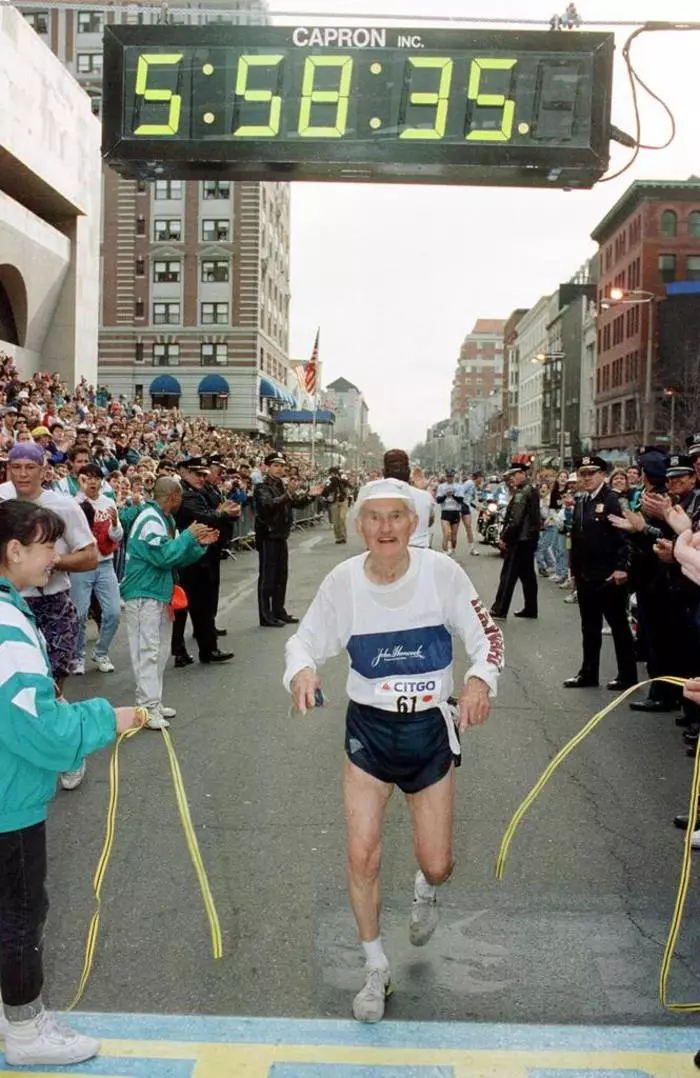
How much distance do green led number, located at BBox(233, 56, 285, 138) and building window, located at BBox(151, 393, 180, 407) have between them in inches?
2418

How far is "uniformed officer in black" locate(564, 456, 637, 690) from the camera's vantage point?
9.03 meters

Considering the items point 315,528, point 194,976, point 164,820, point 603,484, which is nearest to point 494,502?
point 315,528

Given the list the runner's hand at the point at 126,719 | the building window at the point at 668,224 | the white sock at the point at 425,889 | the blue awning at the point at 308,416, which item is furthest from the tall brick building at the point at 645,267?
the runner's hand at the point at 126,719

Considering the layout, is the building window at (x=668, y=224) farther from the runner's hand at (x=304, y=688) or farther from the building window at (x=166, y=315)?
the runner's hand at (x=304, y=688)

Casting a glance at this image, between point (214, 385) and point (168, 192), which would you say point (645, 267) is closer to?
point (214, 385)

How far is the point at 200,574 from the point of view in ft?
33.6

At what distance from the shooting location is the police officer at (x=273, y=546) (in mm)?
12492

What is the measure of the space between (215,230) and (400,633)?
6708 cm

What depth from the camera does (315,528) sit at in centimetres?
3559

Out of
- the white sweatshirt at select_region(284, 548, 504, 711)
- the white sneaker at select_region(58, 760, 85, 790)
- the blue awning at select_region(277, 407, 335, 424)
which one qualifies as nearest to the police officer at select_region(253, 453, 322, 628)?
the white sneaker at select_region(58, 760, 85, 790)

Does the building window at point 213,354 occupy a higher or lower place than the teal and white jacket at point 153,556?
higher

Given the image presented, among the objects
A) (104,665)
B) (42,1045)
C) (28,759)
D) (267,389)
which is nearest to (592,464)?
(104,665)

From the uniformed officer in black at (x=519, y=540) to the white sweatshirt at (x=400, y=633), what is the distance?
9.13 meters

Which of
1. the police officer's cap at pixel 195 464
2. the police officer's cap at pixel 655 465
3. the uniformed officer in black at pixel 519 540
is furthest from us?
the uniformed officer in black at pixel 519 540
